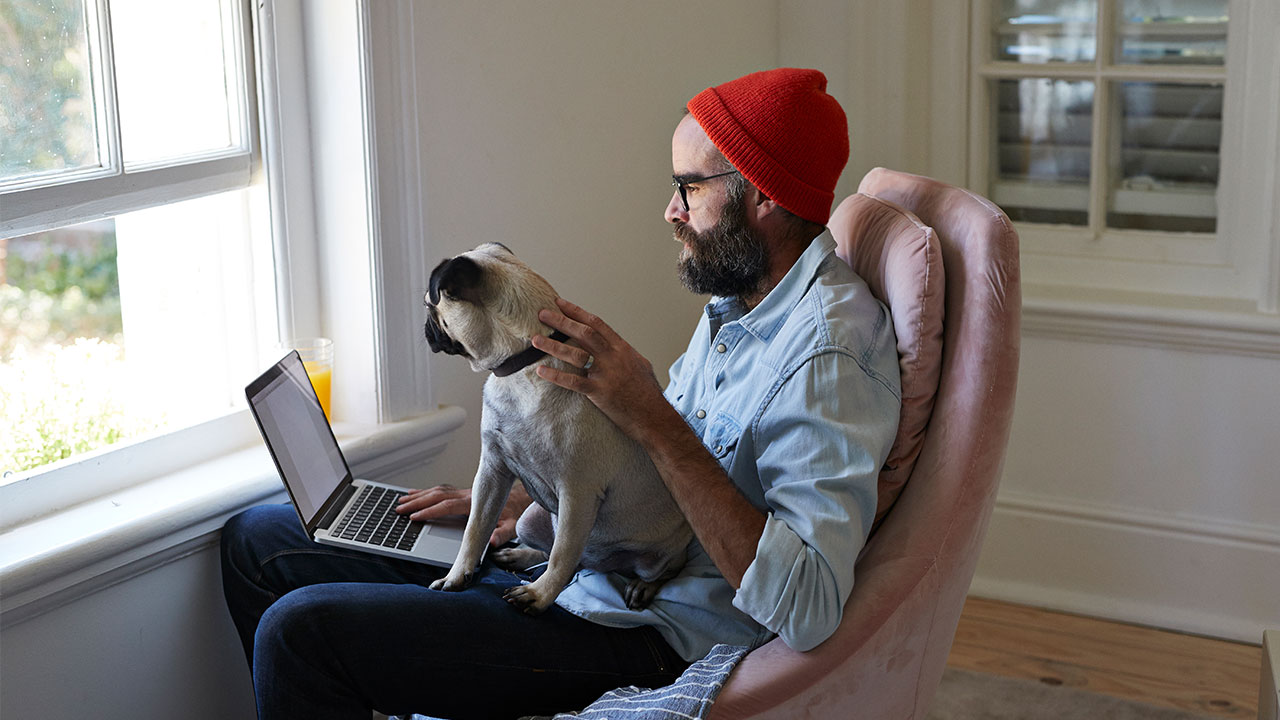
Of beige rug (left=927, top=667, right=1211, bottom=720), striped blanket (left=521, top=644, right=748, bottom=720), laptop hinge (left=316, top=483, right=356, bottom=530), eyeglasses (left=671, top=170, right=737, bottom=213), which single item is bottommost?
beige rug (left=927, top=667, right=1211, bottom=720)

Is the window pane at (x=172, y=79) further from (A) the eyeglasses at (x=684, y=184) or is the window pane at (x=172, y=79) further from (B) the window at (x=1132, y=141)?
(B) the window at (x=1132, y=141)

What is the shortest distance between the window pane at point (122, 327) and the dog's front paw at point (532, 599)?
2.36ft

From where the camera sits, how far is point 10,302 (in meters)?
1.61

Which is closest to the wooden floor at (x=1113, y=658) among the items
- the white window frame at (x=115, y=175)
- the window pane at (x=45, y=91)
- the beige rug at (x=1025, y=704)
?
the beige rug at (x=1025, y=704)

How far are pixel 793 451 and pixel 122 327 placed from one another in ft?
3.53

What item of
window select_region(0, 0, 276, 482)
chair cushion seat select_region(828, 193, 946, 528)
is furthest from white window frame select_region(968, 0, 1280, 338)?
window select_region(0, 0, 276, 482)

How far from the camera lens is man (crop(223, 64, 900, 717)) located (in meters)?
1.36

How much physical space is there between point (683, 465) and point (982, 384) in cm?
38

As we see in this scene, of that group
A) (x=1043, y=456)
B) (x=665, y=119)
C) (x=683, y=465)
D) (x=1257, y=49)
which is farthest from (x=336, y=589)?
(x=1257, y=49)

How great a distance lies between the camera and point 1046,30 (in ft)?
8.99

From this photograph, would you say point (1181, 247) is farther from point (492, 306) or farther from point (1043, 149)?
point (492, 306)

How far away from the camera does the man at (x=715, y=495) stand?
1364 millimetres

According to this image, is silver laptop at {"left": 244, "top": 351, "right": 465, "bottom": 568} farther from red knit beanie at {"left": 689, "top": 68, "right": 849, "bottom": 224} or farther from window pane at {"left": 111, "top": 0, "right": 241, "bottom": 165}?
red knit beanie at {"left": 689, "top": 68, "right": 849, "bottom": 224}

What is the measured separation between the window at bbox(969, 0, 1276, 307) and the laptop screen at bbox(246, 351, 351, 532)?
5.94ft
